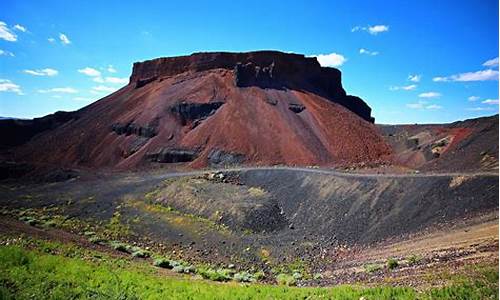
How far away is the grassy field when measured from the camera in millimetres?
10229

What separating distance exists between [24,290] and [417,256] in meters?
15.4

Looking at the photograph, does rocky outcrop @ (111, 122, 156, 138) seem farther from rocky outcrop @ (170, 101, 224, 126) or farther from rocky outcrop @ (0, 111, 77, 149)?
rocky outcrop @ (0, 111, 77, 149)

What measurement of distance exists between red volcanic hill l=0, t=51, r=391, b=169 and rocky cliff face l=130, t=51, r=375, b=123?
191 mm

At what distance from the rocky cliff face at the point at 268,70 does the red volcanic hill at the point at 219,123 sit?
191 mm

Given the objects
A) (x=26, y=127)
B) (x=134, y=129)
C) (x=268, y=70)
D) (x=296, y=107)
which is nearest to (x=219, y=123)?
(x=296, y=107)

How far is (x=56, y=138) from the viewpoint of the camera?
6894 centimetres

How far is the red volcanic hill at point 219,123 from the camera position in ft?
169

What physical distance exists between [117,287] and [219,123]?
44.7 m

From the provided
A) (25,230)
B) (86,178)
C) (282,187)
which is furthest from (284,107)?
(25,230)

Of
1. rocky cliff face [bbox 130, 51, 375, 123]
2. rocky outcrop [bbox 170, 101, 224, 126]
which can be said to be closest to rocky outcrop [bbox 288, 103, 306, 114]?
rocky cliff face [bbox 130, 51, 375, 123]

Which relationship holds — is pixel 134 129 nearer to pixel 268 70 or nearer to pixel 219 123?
pixel 219 123

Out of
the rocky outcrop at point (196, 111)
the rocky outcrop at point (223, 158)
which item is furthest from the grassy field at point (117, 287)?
the rocky outcrop at point (196, 111)

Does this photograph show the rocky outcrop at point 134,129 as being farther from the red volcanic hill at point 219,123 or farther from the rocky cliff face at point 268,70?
the rocky cliff face at point 268,70

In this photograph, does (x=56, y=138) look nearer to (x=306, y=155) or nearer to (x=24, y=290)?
(x=306, y=155)
